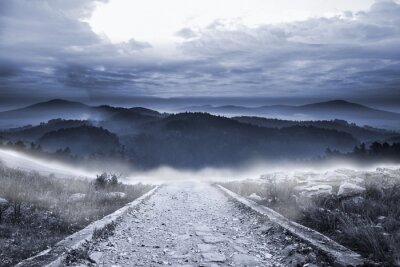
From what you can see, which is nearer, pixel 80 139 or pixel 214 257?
pixel 214 257

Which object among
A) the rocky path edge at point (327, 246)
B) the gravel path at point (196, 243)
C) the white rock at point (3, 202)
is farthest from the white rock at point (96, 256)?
the white rock at point (3, 202)

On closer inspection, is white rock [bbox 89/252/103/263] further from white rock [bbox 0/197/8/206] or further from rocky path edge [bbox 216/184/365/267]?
white rock [bbox 0/197/8/206]

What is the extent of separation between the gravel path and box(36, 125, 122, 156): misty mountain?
486 feet

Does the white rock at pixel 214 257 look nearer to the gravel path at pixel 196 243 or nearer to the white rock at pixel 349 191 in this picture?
the gravel path at pixel 196 243

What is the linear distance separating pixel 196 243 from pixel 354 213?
141 inches

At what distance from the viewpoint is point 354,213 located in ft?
25.5

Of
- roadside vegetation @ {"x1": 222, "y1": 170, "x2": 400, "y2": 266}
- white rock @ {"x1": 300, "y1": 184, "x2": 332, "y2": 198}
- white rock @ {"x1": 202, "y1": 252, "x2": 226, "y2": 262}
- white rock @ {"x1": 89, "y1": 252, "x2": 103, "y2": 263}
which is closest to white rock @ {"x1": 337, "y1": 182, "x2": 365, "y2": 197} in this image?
roadside vegetation @ {"x1": 222, "y1": 170, "x2": 400, "y2": 266}

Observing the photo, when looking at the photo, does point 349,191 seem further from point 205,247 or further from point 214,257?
point 214,257

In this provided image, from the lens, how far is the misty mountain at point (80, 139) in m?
155

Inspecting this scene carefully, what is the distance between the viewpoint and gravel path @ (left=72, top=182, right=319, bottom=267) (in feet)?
18.1

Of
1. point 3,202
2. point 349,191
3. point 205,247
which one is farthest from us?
point 349,191

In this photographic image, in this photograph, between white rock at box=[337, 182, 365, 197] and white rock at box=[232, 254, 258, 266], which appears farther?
white rock at box=[337, 182, 365, 197]

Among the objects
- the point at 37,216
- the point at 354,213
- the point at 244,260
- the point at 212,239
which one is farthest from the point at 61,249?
the point at 354,213

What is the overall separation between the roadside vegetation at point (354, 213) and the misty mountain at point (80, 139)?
14755cm
